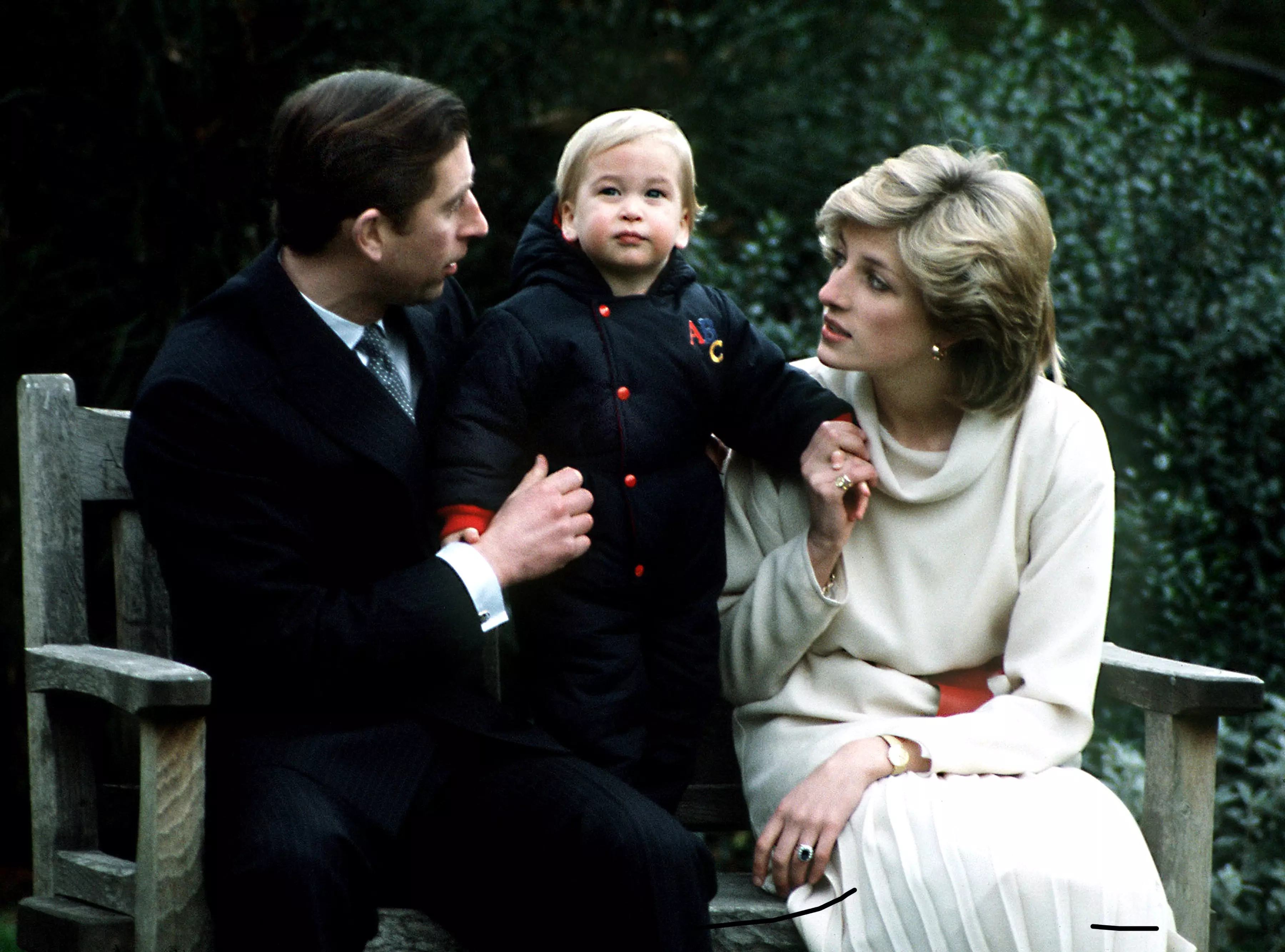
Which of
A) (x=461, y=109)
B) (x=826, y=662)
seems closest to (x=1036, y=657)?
(x=826, y=662)

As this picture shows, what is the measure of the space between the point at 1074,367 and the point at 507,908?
105 inches

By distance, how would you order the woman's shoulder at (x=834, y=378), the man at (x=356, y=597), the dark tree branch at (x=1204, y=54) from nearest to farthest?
1. the man at (x=356, y=597)
2. the woman's shoulder at (x=834, y=378)
3. the dark tree branch at (x=1204, y=54)

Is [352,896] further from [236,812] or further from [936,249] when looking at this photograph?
[936,249]

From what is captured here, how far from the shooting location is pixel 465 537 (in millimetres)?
2650

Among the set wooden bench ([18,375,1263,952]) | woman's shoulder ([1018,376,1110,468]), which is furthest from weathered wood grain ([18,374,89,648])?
woman's shoulder ([1018,376,1110,468])

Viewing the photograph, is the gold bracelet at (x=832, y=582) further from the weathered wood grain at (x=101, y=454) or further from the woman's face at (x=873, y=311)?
the weathered wood grain at (x=101, y=454)

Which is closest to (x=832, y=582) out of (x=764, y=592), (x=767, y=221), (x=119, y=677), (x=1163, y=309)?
(x=764, y=592)

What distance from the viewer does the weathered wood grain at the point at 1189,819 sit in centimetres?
280

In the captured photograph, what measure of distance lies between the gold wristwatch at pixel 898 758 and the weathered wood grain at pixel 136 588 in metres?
1.42

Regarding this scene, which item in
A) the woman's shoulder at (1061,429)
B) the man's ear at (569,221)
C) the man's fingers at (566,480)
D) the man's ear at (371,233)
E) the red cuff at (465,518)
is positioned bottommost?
the red cuff at (465,518)

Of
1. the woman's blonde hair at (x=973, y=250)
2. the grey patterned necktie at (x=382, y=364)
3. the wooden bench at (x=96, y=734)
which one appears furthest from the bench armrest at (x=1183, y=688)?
the grey patterned necktie at (x=382, y=364)

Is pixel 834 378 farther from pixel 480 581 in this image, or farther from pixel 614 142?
pixel 480 581

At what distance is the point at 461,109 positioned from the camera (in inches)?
108

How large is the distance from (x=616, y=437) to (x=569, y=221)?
44cm
